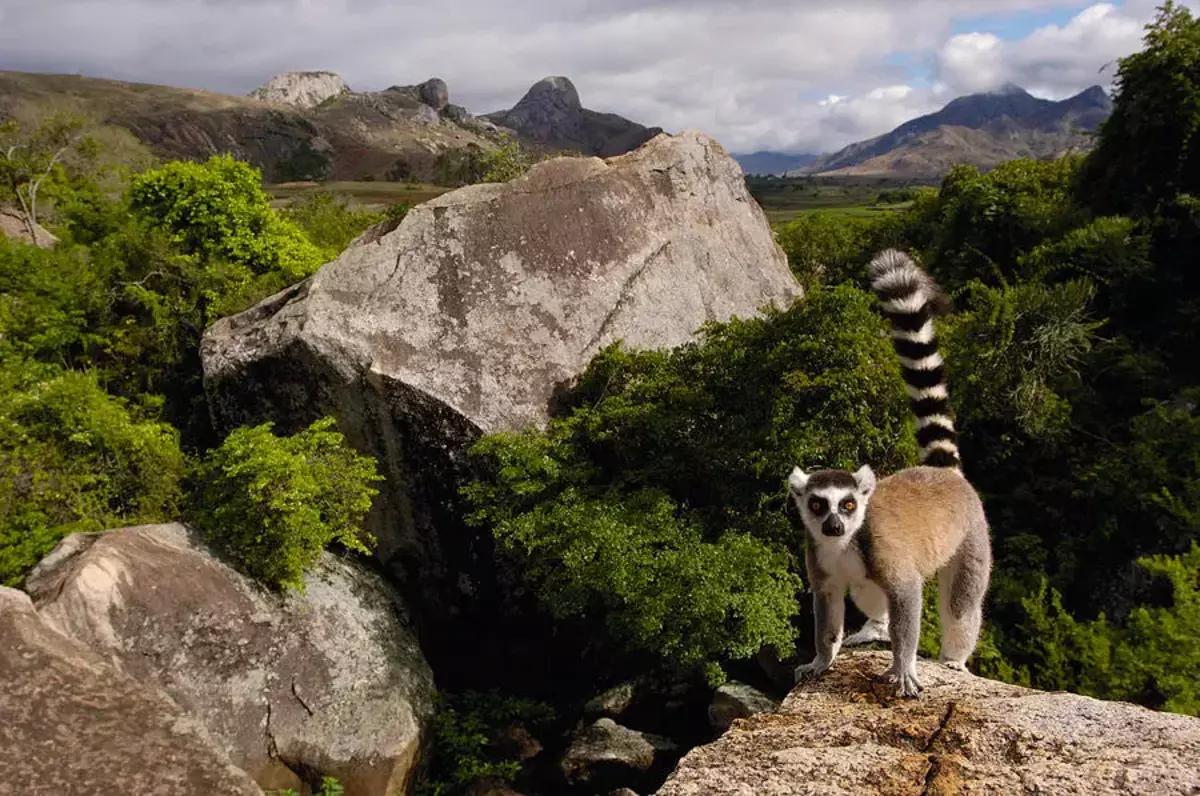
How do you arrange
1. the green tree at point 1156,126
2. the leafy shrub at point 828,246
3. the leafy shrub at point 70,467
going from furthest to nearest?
the leafy shrub at point 828,246 < the green tree at point 1156,126 < the leafy shrub at point 70,467

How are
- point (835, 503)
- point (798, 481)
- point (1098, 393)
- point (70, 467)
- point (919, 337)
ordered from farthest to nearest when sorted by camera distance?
point (1098, 393)
point (70, 467)
point (919, 337)
point (798, 481)
point (835, 503)

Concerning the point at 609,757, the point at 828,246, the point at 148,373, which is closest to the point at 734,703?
the point at 609,757

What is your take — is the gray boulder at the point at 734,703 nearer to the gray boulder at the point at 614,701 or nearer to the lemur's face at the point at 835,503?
the gray boulder at the point at 614,701

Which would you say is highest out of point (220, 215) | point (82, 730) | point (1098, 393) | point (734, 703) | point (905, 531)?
point (220, 215)

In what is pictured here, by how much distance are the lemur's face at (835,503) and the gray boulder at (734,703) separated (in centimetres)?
563

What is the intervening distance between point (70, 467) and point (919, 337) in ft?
39.3

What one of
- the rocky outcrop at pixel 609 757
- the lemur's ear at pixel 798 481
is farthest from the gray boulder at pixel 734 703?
the lemur's ear at pixel 798 481

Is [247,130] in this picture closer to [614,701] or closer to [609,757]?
[614,701]

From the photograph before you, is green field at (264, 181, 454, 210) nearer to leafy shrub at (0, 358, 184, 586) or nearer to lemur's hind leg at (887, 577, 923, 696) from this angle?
leafy shrub at (0, 358, 184, 586)

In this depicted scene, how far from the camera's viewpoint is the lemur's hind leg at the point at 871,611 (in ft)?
18.9

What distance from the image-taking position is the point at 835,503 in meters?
5.23

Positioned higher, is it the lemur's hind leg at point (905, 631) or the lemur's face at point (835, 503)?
the lemur's face at point (835, 503)

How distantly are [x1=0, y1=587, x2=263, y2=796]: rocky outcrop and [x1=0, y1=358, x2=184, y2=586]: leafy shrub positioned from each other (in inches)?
85.7

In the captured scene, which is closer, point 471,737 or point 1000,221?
point 471,737
